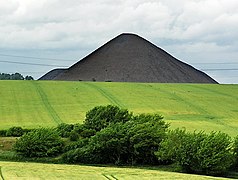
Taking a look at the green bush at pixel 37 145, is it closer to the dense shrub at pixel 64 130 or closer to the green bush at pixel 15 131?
the dense shrub at pixel 64 130

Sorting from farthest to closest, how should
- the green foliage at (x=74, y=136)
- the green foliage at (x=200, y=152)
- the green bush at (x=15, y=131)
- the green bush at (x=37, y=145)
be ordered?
the green bush at (x=15, y=131)
the green foliage at (x=74, y=136)
the green bush at (x=37, y=145)
the green foliage at (x=200, y=152)

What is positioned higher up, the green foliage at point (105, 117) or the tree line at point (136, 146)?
the green foliage at point (105, 117)

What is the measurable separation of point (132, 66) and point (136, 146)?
77724mm

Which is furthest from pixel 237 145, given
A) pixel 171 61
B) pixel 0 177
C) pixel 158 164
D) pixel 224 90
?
pixel 171 61

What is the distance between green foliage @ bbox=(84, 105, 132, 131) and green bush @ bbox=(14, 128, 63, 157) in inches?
207

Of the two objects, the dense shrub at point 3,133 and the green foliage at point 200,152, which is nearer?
the green foliage at point 200,152

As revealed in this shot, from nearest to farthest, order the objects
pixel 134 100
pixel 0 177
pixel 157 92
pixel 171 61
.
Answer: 1. pixel 0 177
2. pixel 134 100
3. pixel 157 92
4. pixel 171 61

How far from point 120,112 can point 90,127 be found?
3.32 m

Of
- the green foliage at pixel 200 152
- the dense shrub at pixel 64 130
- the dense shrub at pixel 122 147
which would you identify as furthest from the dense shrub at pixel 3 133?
the green foliage at pixel 200 152

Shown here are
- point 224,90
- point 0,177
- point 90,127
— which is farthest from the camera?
point 224,90

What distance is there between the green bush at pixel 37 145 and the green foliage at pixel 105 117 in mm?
5252

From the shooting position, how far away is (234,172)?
38.9 meters

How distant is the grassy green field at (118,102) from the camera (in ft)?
190

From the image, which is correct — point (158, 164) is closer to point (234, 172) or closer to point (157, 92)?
point (234, 172)
